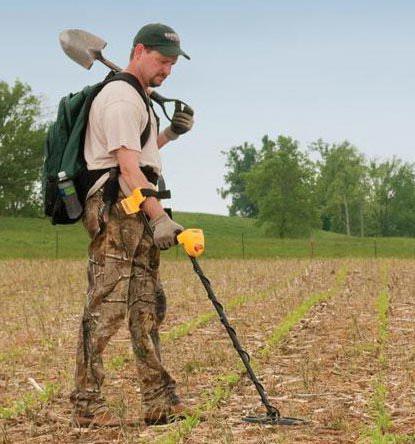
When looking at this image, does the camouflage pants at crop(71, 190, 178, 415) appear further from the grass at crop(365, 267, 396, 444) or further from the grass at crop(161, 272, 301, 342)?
the grass at crop(161, 272, 301, 342)

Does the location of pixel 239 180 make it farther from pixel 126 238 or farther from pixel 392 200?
pixel 126 238

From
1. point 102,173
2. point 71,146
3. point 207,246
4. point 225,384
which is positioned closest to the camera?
point 71,146

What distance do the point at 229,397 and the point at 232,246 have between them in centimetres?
4421

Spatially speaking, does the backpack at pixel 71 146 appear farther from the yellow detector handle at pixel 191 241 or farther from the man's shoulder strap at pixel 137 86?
the yellow detector handle at pixel 191 241

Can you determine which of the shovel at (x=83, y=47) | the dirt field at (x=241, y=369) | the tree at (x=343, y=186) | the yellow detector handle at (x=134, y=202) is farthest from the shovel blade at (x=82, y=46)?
the tree at (x=343, y=186)

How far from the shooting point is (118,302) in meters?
5.91

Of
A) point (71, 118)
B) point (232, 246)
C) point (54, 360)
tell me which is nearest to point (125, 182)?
point (71, 118)

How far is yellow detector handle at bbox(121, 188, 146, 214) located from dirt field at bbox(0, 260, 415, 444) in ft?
4.72

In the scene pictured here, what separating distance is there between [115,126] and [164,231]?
0.76m

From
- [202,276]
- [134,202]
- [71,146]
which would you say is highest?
[71,146]

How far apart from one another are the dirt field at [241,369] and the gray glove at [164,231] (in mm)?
1247

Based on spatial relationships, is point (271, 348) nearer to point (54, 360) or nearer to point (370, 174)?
point (54, 360)

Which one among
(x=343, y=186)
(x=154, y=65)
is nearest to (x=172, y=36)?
(x=154, y=65)

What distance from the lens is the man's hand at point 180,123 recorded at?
6676mm
